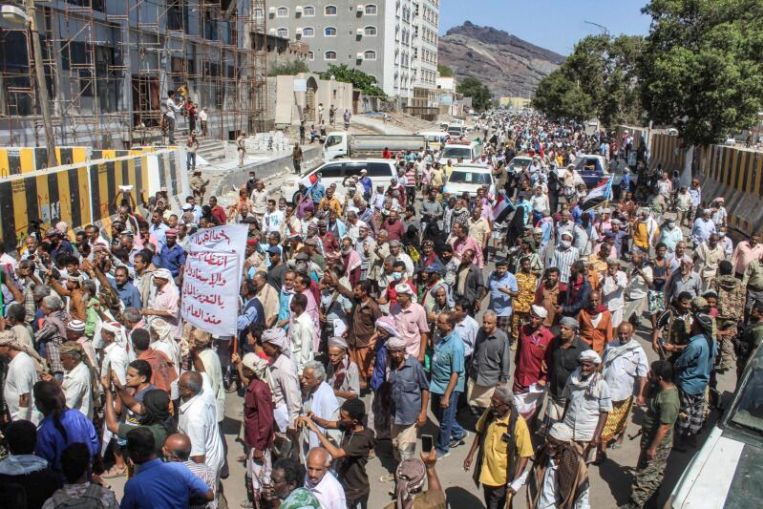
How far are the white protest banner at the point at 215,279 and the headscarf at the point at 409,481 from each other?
2.37 metres

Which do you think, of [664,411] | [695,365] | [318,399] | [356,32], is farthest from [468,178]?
[356,32]

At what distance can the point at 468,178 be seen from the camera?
20.4 m

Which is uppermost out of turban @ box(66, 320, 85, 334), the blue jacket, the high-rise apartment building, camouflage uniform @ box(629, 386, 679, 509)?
the high-rise apartment building

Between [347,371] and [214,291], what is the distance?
1390 mm

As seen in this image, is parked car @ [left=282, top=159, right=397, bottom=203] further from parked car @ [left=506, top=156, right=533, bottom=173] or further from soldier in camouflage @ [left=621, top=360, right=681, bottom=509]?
soldier in camouflage @ [left=621, top=360, right=681, bottom=509]

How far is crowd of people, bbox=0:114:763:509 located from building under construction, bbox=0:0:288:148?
44.3 feet

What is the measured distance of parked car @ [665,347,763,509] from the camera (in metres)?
4.33

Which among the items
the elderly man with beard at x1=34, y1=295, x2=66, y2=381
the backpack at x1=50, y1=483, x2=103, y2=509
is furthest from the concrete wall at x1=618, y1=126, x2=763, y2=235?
the backpack at x1=50, y1=483, x2=103, y2=509

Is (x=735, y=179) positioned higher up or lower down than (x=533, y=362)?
higher up

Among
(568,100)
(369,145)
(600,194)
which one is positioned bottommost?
(369,145)

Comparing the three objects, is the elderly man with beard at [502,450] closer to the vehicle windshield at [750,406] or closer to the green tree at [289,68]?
the vehicle windshield at [750,406]

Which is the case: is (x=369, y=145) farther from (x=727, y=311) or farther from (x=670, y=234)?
(x=727, y=311)

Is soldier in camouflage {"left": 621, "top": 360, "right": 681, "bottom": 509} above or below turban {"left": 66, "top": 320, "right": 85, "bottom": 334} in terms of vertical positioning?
below

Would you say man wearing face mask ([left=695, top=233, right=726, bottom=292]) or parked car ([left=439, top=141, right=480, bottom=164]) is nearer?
man wearing face mask ([left=695, top=233, right=726, bottom=292])
